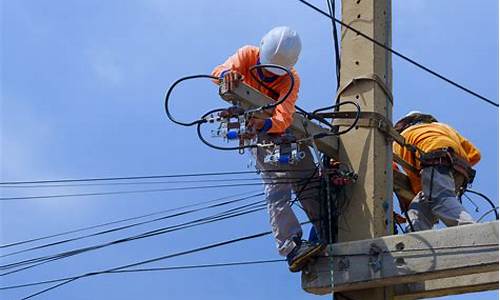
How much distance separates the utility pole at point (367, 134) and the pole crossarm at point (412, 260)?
0.86 ft

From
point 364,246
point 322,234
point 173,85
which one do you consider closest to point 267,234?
point 322,234

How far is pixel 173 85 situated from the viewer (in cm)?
743

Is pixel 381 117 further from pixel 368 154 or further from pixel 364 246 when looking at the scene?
pixel 364 246

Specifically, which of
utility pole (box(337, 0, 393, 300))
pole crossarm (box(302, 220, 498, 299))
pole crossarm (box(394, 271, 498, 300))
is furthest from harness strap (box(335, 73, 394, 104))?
pole crossarm (box(394, 271, 498, 300))

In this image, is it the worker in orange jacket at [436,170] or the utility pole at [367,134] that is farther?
the worker in orange jacket at [436,170]

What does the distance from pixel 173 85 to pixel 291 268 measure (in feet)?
5.03

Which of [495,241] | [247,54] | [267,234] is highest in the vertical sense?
[247,54]

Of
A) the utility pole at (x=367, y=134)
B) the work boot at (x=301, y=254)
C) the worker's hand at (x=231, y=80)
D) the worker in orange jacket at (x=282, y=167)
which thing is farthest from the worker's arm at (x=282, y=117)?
the work boot at (x=301, y=254)

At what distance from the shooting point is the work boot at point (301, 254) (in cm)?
784

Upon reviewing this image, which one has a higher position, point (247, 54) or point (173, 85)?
point (247, 54)

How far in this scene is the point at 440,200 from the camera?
28.8 feet

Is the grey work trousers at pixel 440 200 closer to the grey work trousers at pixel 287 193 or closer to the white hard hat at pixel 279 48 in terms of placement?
the grey work trousers at pixel 287 193

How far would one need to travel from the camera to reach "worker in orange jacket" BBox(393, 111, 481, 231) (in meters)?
8.76

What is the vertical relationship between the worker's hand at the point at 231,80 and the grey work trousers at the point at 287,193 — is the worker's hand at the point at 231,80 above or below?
above
